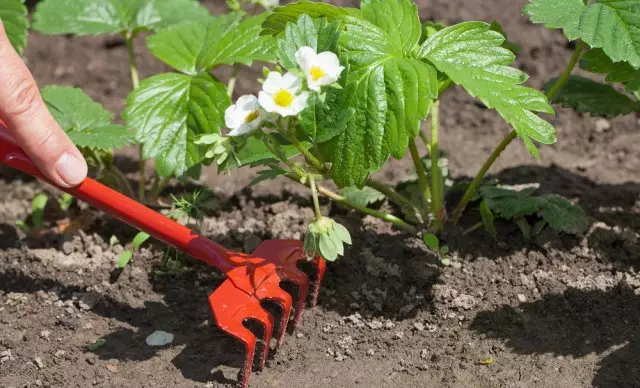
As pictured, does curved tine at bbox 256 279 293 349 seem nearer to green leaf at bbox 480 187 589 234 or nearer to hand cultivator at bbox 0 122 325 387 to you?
hand cultivator at bbox 0 122 325 387

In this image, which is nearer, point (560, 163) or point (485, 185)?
point (485, 185)

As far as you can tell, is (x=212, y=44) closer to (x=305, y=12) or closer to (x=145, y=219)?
(x=305, y=12)

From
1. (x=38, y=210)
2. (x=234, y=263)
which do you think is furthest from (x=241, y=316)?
(x=38, y=210)

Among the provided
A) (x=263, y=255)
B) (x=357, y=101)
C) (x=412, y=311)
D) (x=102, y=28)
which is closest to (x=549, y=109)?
(x=357, y=101)

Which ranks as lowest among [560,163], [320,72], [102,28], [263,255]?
[560,163]

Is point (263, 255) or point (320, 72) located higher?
point (320, 72)

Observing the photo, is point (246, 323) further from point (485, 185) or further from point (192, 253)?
point (485, 185)

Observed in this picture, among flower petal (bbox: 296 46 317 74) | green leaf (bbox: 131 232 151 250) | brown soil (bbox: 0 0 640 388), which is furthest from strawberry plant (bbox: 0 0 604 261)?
green leaf (bbox: 131 232 151 250)

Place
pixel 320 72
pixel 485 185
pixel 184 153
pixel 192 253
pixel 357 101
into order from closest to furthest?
pixel 320 72 → pixel 357 101 → pixel 192 253 → pixel 184 153 → pixel 485 185
